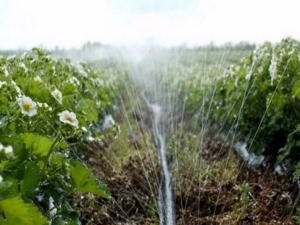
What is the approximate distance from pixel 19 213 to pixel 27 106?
0.63 m

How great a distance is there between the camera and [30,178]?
2088 millimetres

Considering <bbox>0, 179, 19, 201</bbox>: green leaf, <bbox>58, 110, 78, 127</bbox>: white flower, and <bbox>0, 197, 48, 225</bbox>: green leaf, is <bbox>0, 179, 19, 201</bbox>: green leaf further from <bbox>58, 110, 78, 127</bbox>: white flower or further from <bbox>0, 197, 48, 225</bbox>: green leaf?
<bbox>58, 110, 78, 127</bbox>: white flower

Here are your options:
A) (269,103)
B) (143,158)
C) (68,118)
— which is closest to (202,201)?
(269,103)

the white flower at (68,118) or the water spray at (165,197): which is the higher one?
the white flower at (68,118)

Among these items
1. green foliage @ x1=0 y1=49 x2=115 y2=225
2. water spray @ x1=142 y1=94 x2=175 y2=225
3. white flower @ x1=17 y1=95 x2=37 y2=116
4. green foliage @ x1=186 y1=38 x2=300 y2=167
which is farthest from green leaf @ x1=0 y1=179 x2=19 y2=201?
green foliage @ x1=186 y1=38 x2=300 y2=167

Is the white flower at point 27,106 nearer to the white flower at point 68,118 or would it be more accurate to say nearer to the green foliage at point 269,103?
the white flower at point 68,118

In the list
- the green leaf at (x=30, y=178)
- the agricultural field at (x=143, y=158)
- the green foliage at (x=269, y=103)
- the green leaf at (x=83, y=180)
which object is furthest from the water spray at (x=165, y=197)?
the green leaf at (x=30, y=178)

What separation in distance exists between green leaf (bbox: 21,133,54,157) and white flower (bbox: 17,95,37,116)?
101mm

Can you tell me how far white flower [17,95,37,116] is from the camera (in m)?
2.34

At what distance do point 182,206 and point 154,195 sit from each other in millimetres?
298

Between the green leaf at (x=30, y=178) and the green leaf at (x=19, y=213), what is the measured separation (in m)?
0.19

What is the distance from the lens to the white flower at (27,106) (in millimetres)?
2344

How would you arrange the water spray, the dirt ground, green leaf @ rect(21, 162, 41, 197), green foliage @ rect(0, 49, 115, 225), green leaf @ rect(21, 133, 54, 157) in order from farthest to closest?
the dirt ground, the water spray, green leaf @ rect(21, 133, 54, 157), green leaf @ rect(21, 162, 41, 197), green foliage @ rect(0, 49, 115, 225)

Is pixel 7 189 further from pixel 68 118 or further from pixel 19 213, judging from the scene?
pixel 68 118
